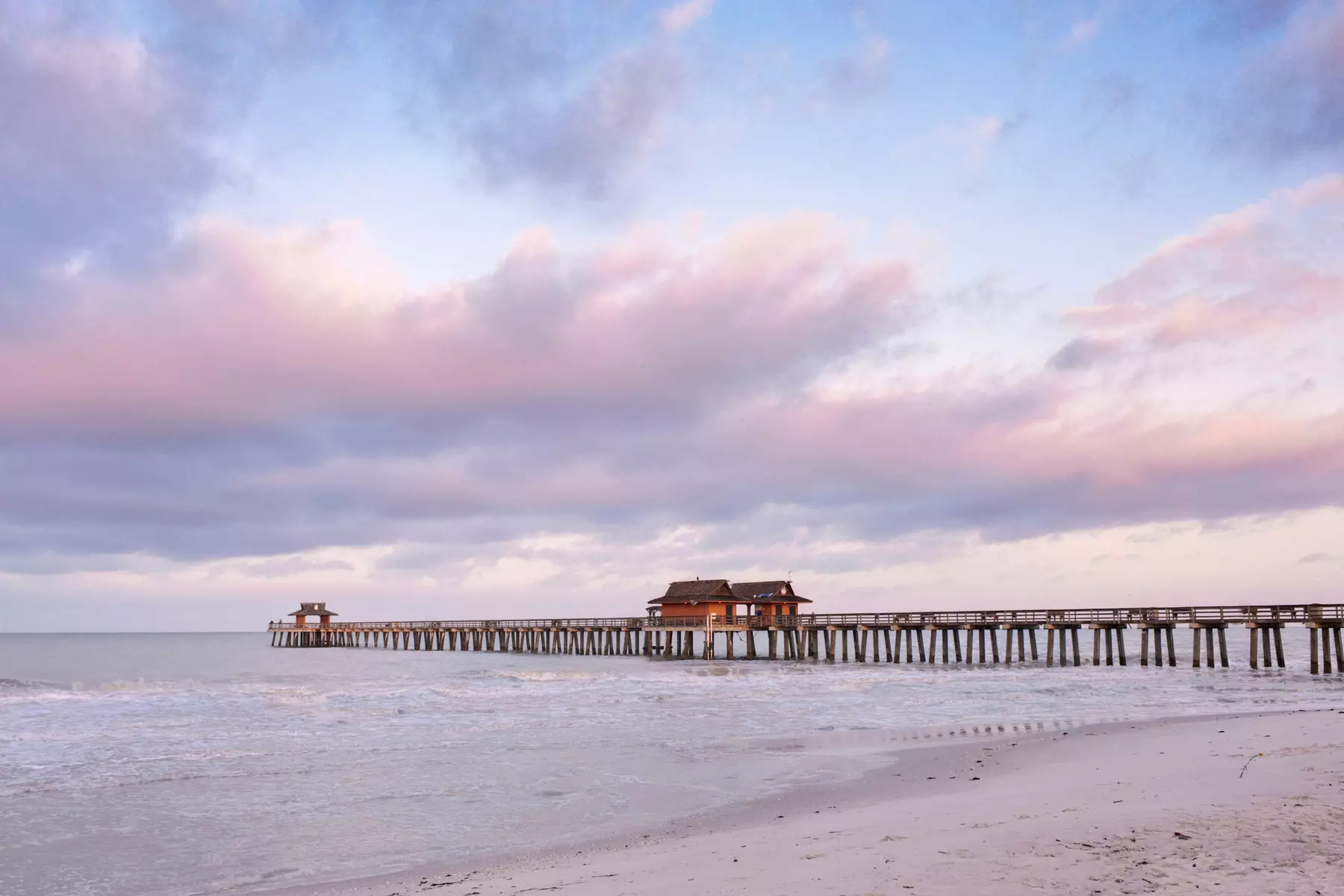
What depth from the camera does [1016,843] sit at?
8.57 m

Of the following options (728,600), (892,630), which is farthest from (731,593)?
(892,630)

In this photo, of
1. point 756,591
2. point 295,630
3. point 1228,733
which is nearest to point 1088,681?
point 1228,733

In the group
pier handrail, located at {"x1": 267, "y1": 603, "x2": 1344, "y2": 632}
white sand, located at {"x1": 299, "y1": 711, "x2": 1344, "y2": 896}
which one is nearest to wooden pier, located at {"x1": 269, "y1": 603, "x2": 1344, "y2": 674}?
pier handrail, located at {"x1": 267, "y1": 603, "x2": 1344, "y2": 632}

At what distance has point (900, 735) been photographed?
68.1 ft

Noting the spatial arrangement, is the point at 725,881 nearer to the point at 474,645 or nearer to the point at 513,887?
the point at 513,887

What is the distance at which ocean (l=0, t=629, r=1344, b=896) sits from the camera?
445 inches

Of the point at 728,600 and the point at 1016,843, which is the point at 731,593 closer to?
the point at 728,600

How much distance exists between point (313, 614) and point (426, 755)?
295 feet

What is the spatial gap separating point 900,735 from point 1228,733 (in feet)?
20.9

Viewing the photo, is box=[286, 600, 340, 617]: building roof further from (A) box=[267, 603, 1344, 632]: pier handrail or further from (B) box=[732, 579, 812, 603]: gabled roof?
(B) box=[732, 579, 812, 603]: gabled roof

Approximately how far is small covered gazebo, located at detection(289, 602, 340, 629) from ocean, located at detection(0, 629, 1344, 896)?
61338 millimetres

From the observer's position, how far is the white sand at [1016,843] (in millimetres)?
7164

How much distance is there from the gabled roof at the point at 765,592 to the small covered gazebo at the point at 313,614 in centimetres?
5365

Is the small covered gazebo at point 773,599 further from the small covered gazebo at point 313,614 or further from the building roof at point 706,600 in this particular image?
the small covered gazebo at point 313,614
